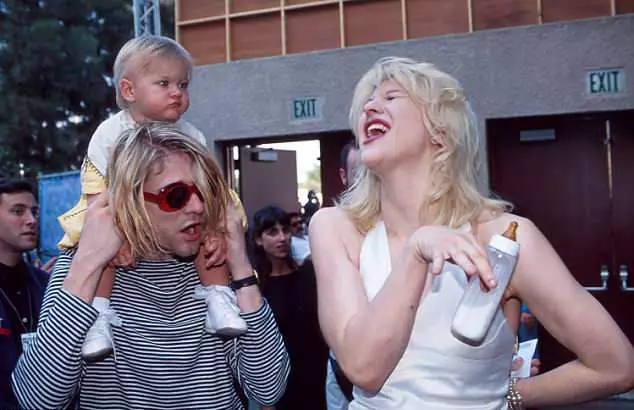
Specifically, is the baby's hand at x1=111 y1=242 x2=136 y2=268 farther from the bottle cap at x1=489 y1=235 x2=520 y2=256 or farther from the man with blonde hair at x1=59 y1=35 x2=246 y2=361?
the bottle cap at x1=489 y1=235 x2=520 y2=256

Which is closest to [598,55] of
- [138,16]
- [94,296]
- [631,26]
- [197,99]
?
[631,26]

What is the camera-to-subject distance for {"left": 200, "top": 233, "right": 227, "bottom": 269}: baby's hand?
2.08m

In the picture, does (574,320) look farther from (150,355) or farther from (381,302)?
(150,355)

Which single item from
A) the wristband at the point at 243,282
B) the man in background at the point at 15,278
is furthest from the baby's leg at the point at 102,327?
the man in background at the point at 15,278

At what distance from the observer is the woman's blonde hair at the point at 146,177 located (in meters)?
1.91

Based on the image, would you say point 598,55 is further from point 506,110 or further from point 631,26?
point 506,110

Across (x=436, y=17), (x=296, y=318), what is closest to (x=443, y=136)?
(x=296, y=318)

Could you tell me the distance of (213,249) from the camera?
2090 millimetres

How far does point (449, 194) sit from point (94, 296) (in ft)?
3.21

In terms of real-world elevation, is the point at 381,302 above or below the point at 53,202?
below

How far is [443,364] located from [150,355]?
768mm

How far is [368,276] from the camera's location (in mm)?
1910

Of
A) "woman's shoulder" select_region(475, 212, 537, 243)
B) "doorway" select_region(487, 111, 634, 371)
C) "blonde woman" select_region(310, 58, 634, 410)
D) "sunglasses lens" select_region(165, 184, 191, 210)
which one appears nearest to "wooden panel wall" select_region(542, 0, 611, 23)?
"doorway" select_region(487, 111, 634, 371)

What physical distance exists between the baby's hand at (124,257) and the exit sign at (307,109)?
21.7 feet
